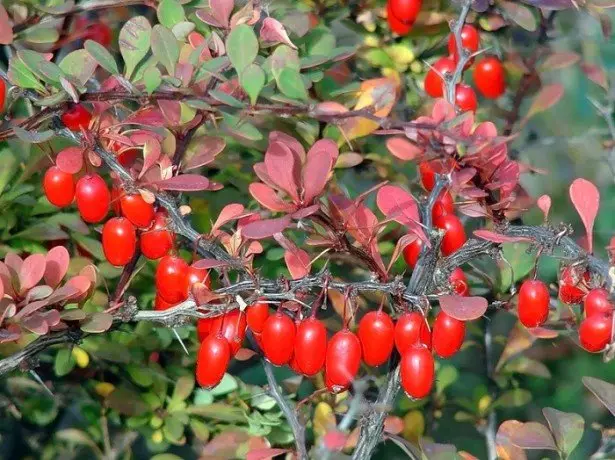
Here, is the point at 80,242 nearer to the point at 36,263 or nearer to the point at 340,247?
the point at 36,263

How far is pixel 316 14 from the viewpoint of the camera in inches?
67.3

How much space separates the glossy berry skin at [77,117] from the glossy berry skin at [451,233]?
16.5 inches

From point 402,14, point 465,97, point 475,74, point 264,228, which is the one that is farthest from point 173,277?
point 475,74

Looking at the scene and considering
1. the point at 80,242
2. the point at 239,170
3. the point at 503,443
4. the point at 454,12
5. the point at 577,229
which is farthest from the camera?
the point at 577,229

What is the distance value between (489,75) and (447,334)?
29.2 inches

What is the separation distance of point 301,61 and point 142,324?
1.69 ft

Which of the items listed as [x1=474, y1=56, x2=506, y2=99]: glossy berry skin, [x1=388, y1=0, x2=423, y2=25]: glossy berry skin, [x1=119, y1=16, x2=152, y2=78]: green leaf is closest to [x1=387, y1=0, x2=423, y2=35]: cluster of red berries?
[x1=388, y1=0, x2=423, y2=25]: glossy berry skin

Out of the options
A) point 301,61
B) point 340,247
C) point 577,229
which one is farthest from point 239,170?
point 577,229

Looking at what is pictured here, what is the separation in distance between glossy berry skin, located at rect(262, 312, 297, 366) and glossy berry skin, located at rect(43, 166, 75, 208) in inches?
11.0

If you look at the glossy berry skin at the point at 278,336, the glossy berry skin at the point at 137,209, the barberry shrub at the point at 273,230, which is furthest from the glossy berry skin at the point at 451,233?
the glossy berry skin at the point at 137,209

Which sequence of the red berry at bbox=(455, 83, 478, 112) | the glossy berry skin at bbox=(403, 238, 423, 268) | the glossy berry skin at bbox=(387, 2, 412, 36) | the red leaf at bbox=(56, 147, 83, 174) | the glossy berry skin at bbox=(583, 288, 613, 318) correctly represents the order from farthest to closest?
the glossy berry skin at bbox=(387, 2, 412, 36), the red berry at bbox=(455, 83, 478, 112), the glossy berry skin at bbox=(403, 238, 423, 268), the red leaf at bbox=(56, 147, 83, 174), the glossy berry skin at bbox=(583, 288, 613, 318)

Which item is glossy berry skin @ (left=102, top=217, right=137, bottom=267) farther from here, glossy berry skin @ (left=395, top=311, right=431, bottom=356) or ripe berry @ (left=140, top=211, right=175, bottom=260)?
glossy berry skin @ (left=395, top=311, right=431, bottom=356)

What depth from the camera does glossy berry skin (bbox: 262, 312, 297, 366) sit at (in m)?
1.02

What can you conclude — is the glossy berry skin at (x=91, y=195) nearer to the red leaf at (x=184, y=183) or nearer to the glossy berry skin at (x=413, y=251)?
the red leaf at (x=184, y=183)
